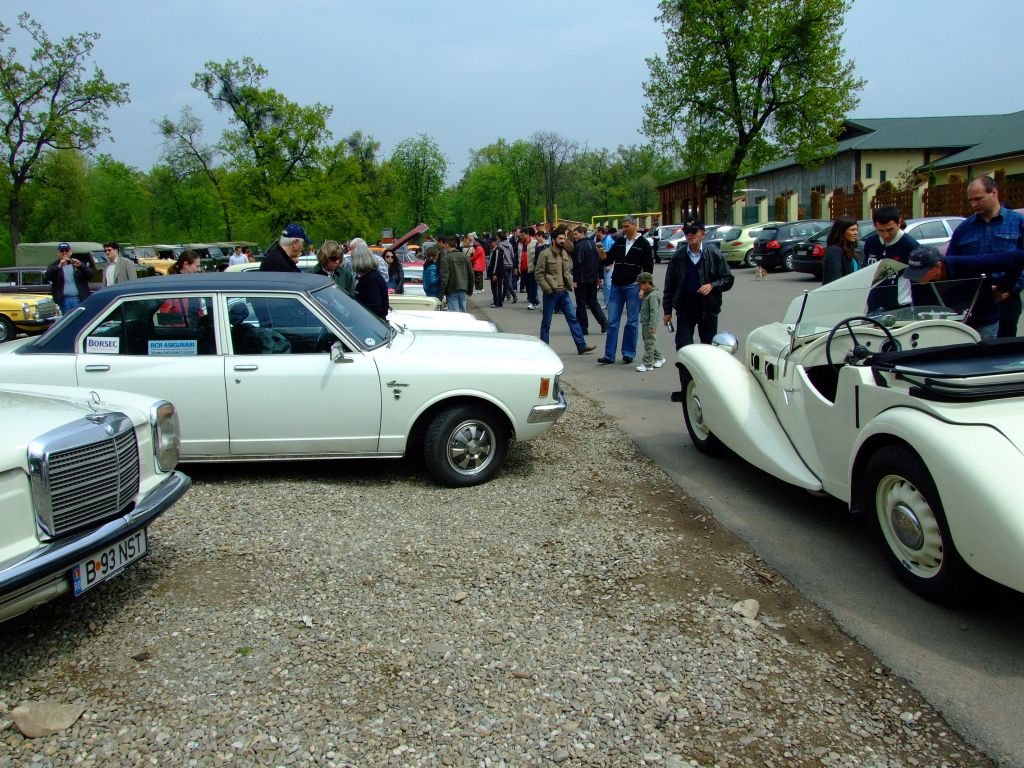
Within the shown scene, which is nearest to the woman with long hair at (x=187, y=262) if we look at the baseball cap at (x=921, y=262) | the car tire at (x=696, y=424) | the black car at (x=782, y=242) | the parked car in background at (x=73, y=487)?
the parked car in background at (x=73, y=487)

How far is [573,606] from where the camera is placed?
3.85 metres

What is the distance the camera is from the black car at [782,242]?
2470 centimetres

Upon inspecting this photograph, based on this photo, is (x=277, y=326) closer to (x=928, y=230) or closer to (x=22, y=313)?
(x=22, y=313)

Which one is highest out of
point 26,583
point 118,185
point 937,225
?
point 118,185

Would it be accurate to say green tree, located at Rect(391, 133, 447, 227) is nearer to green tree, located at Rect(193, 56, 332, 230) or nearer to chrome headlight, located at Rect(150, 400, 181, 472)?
green tree, located at Rect(193, 56, 332, 230)

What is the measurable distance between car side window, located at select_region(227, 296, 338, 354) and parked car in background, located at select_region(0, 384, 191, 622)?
1476mm

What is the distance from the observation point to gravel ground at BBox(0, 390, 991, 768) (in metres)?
2.82

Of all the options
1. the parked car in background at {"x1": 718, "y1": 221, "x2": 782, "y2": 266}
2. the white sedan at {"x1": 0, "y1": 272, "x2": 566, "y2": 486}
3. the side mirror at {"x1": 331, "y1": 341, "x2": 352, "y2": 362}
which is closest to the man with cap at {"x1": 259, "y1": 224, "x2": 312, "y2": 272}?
the white sedan at {"x1": 0, "y1": 272, "x2": 566, "y2": 486}

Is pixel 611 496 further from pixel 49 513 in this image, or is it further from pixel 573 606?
pixel 49 513

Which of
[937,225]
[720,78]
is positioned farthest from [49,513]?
[720,78]

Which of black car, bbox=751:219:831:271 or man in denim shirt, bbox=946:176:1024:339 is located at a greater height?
black car, bbox=751:219:831:271

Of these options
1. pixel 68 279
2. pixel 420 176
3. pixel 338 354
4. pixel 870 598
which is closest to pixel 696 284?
pixel 338 354

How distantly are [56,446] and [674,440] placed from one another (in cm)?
495

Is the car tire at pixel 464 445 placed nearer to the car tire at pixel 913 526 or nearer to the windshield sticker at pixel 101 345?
the windshield sticker at pixel 101 345
